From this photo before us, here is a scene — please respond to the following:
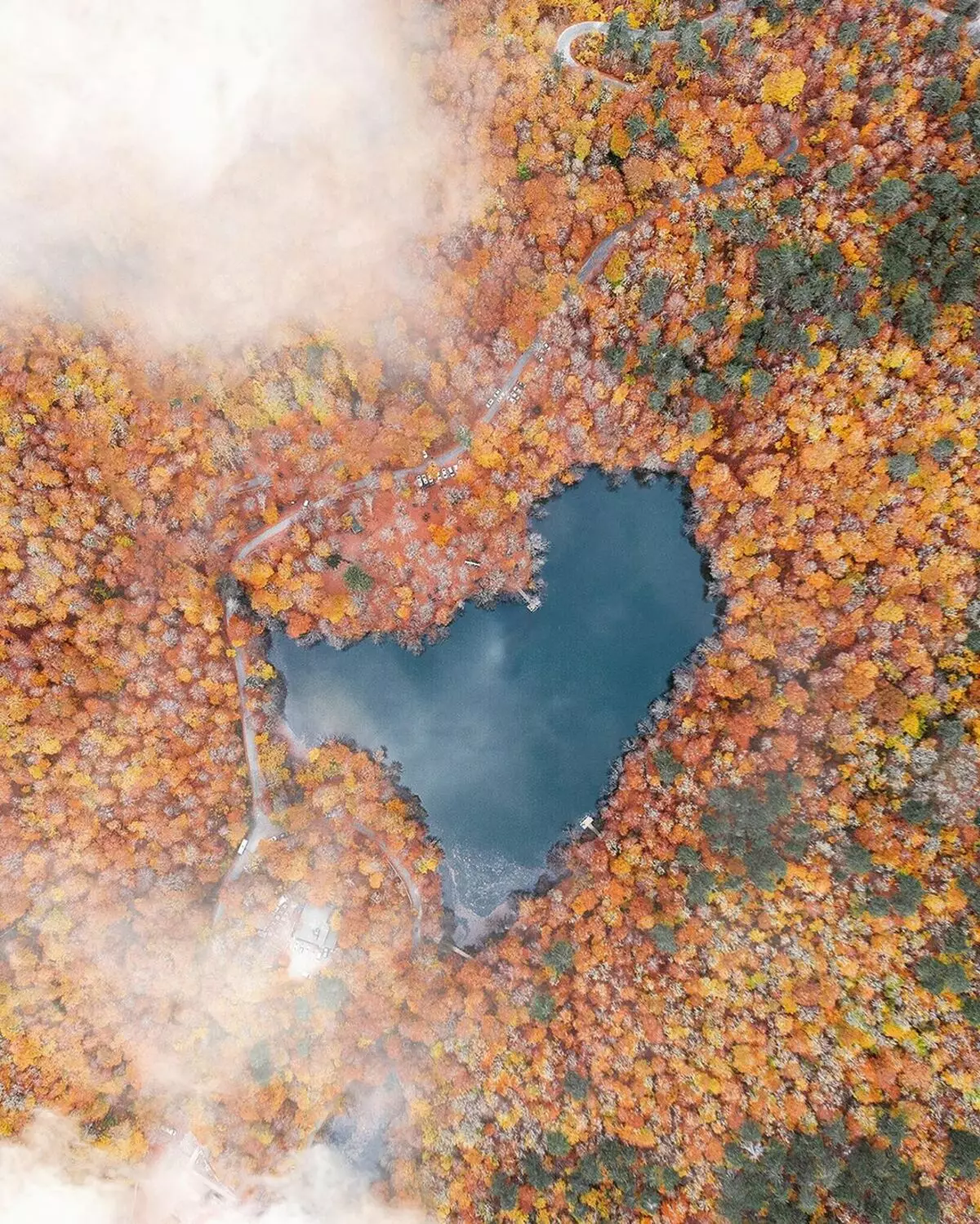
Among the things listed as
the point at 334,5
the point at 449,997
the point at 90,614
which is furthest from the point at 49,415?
the point at 449,997

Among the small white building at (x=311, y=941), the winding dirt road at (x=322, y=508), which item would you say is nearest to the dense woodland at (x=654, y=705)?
the winding dirt road at (x=322, y=508)

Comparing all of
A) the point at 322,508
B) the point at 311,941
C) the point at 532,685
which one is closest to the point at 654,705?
the point at 532,685

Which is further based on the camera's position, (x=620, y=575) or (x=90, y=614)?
(x=620, y=575)

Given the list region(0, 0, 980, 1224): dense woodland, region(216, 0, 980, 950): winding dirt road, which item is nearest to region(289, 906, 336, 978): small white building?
region(0, 0, 980, 1224): dense woodland

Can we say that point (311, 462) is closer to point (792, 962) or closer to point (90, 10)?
point (90, 10)

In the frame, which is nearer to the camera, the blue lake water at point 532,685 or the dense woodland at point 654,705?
the dense woodland at point 654,705

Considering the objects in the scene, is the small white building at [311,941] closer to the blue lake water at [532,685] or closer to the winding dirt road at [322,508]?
the winding dirt road at [322,508]
